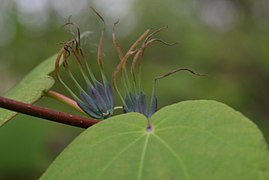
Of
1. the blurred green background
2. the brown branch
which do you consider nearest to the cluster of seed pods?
the brown branch

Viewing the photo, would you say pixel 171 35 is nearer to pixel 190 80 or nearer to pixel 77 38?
pixel 190 80

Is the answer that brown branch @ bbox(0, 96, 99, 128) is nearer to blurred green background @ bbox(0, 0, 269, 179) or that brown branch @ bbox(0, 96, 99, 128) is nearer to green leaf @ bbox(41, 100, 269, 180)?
green leaf @ bbox(41, 100, 269, 180)

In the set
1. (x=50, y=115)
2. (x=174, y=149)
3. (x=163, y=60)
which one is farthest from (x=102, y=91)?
(x=163, y=60)

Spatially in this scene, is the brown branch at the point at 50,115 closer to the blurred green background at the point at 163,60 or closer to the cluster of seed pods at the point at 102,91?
the cluster of seed pods at the point at 102,91

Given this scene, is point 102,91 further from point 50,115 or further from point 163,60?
point 163,60

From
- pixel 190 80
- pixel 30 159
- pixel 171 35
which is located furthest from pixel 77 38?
pixel 171 35

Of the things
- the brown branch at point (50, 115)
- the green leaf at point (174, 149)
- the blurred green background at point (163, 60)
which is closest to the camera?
the green leaf at point (174, 149)

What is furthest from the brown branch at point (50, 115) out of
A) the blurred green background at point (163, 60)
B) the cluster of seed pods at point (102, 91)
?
the blurred green background at point (163, 60)
